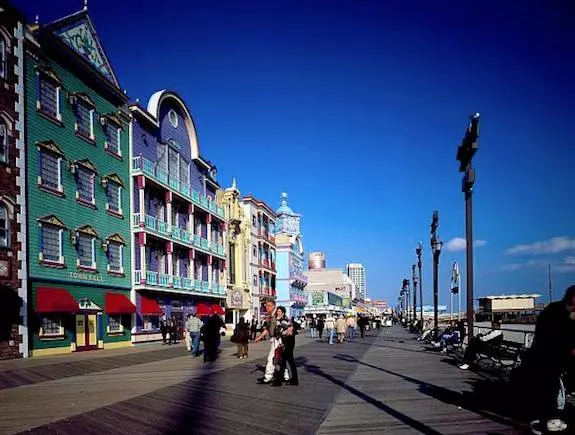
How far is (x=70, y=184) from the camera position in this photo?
2466 cm

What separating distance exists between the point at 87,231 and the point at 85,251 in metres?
1.00

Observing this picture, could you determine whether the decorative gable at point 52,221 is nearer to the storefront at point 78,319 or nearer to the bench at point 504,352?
the storefront at point 78,319

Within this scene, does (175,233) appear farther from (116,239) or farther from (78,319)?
(78,319)

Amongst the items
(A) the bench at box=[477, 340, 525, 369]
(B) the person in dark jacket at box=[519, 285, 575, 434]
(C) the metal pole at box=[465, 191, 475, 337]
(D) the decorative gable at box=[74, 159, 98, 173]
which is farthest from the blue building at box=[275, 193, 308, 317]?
(B) the person in dark jacket at box=[519, 285, 575, 434]

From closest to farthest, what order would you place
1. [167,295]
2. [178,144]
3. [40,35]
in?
[40,35] < [167,295] < [178,144]

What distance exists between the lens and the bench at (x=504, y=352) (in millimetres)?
10724

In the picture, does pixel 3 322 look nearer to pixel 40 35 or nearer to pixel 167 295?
pixel 40 35

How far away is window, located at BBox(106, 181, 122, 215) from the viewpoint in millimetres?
28062

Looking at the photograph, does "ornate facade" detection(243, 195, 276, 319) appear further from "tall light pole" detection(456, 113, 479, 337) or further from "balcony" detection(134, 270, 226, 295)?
"tall light pole" detection(456, 113, 479, 337)

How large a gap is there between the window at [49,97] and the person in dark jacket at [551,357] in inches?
871

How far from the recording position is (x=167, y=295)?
112ft

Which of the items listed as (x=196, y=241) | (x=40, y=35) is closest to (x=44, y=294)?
(x=40, y=35)

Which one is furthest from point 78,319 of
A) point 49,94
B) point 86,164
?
point 49,94

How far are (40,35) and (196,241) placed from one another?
19.2 metres
